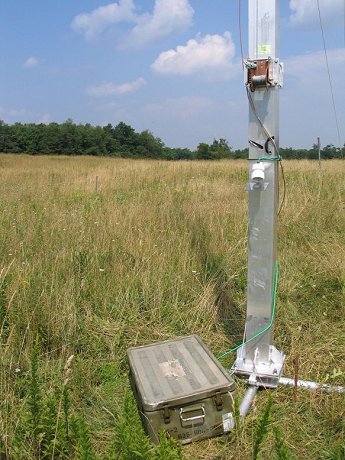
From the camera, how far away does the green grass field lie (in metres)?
Result: 1.81

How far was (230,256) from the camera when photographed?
4.03m

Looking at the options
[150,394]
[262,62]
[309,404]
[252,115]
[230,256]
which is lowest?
[309,404]

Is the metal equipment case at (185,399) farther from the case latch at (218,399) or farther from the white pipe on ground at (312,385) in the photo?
the white pipe on ground at (312,385)

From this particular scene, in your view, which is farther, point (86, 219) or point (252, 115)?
point (86, 219)

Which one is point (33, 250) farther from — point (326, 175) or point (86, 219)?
point (326, 175)

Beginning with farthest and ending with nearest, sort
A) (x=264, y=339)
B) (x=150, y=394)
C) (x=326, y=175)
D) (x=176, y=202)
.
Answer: (x=326, y=175), (x=176, y=202), (x=264, y=339), (x=150, y=394)

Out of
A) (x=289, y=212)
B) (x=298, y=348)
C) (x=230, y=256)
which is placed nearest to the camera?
(x=298, y=348)

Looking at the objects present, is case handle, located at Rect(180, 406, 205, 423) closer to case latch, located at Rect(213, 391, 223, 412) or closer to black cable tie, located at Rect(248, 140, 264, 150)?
case latch, located at Rect(213, 391, 223, 412)

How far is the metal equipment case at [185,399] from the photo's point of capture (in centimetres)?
193

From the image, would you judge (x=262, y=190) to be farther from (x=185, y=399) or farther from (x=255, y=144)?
(x=185, y=399)

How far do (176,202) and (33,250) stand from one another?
287cm

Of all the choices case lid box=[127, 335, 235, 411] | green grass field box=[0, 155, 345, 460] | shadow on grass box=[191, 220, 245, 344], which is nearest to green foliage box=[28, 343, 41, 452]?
green grass field box=[0, 155, 345, 460]

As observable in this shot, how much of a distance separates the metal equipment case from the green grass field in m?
0.09

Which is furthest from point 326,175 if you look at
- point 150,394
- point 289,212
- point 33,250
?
point 150,394
